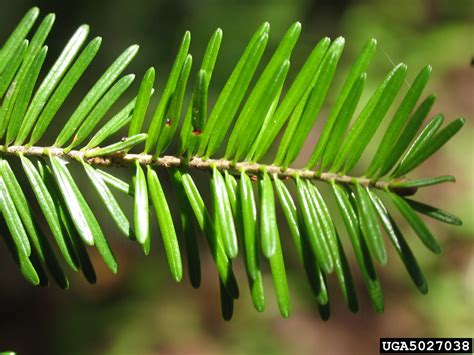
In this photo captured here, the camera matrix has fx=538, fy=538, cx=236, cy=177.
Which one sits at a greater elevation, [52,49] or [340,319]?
[52,49]

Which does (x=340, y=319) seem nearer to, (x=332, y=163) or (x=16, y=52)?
(x=332, y=163)

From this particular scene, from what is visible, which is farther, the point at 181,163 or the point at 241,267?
the point at 241,267

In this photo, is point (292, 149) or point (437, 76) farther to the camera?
point (437, 76)

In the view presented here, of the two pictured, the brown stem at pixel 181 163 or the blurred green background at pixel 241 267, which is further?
the blurred green background at pixel 241 267

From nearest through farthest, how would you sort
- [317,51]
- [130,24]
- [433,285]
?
1. [317,51]
2. [433,285]
3. [130,24]

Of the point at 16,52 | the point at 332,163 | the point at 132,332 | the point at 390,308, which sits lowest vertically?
the point at 132,332

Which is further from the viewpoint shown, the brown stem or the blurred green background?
the blurred green background

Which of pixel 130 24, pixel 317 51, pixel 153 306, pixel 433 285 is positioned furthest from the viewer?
pixel 130 24

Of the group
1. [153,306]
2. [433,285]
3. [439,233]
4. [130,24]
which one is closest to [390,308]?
[433,285]
